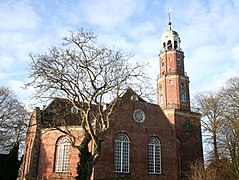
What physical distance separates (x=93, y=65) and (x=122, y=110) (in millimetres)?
10437

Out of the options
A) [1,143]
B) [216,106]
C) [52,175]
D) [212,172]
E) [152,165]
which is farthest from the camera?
[1,143]

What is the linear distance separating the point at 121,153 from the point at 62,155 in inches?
229

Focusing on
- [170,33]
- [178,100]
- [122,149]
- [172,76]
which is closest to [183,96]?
[178,100]

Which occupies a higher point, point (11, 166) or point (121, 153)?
point (121, 153)

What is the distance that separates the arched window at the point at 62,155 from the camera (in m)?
25.2

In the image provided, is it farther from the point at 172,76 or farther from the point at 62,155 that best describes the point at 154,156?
the point at 172,76

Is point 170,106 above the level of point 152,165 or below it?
above

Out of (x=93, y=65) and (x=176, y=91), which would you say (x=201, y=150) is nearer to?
(x=176, y=91)

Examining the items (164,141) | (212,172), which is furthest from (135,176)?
(212,172)

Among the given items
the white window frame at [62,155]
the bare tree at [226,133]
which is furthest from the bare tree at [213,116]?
the white window frame at [62,155]

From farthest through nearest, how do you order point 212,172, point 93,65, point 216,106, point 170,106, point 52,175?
point 170,106 → point 216,106 → point 52,175 → point 212,172 → point 93,65

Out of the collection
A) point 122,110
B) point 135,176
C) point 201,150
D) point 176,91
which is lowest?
point 135,176

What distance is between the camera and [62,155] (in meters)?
25.6

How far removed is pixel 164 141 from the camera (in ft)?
91.9
